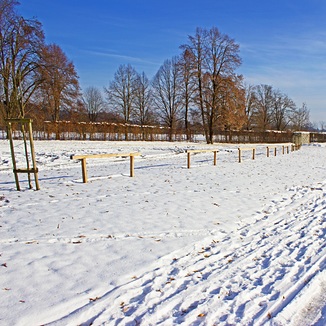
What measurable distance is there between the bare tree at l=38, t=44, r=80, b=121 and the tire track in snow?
27325mm

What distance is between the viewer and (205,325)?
288cm

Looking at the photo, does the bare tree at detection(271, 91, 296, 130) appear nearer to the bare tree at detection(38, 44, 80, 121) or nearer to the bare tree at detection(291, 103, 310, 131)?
the bare tree at detection(291, 103, 310, 131)

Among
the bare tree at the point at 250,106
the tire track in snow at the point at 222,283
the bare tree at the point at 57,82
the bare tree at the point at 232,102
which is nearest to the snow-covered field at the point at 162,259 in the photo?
the tire track in snow at the point at 222,283

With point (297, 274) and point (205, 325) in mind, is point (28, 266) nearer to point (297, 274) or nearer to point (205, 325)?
point (205, 325)

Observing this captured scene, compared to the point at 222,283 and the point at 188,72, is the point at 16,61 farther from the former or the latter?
the point at 222,283

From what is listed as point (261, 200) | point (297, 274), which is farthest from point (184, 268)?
point (261, 200)

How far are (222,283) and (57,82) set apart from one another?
93.6 feet

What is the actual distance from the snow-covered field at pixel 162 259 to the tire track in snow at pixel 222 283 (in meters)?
0.01

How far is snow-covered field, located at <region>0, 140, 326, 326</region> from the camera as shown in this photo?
307 centimetres

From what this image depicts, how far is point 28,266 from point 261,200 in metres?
6.01

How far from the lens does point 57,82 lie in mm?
28422

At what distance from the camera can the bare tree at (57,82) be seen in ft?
92.5

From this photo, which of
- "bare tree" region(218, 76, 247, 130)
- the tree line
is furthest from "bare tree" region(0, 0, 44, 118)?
"bare tree" region(218, 76, 247, 130)

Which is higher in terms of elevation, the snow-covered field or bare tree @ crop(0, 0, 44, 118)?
bare tree @ crop(0, 0, 44, 118)
